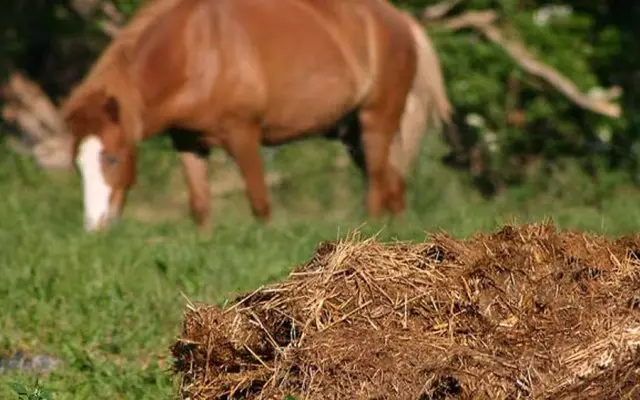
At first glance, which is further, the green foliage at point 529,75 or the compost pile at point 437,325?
the green foliage at point 529,75

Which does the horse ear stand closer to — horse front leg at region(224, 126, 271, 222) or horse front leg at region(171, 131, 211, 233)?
horse front leg at region(171, 131, 211, 233)

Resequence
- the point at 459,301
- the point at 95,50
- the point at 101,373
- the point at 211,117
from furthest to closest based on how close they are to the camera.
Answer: the point at 95,50
the point at 211,117
the point at 101,373
the point at 459,301

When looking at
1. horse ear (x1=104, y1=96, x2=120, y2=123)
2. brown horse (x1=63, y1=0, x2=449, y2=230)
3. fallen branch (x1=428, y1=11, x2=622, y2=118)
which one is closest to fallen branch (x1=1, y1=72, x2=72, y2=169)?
fallen branch (x1=428, y1=11, x2=622, y2=118)

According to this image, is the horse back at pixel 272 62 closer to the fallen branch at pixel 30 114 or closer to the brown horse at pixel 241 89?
the brown horse at pixel 241 89

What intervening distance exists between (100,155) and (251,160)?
3.95ft

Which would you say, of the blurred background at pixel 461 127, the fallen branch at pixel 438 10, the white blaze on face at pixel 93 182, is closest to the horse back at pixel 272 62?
the white blaze on face at pixel 93 182

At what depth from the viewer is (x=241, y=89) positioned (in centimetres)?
1213

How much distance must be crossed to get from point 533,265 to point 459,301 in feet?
1.02

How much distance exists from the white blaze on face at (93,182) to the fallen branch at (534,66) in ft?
18.6

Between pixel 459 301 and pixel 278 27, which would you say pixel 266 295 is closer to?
pixel 459 301

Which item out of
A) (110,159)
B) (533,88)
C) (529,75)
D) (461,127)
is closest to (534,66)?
(529,75)

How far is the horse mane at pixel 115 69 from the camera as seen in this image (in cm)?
1199

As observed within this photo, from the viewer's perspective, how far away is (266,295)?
5148mm

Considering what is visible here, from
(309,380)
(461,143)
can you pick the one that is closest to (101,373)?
(309,380)
